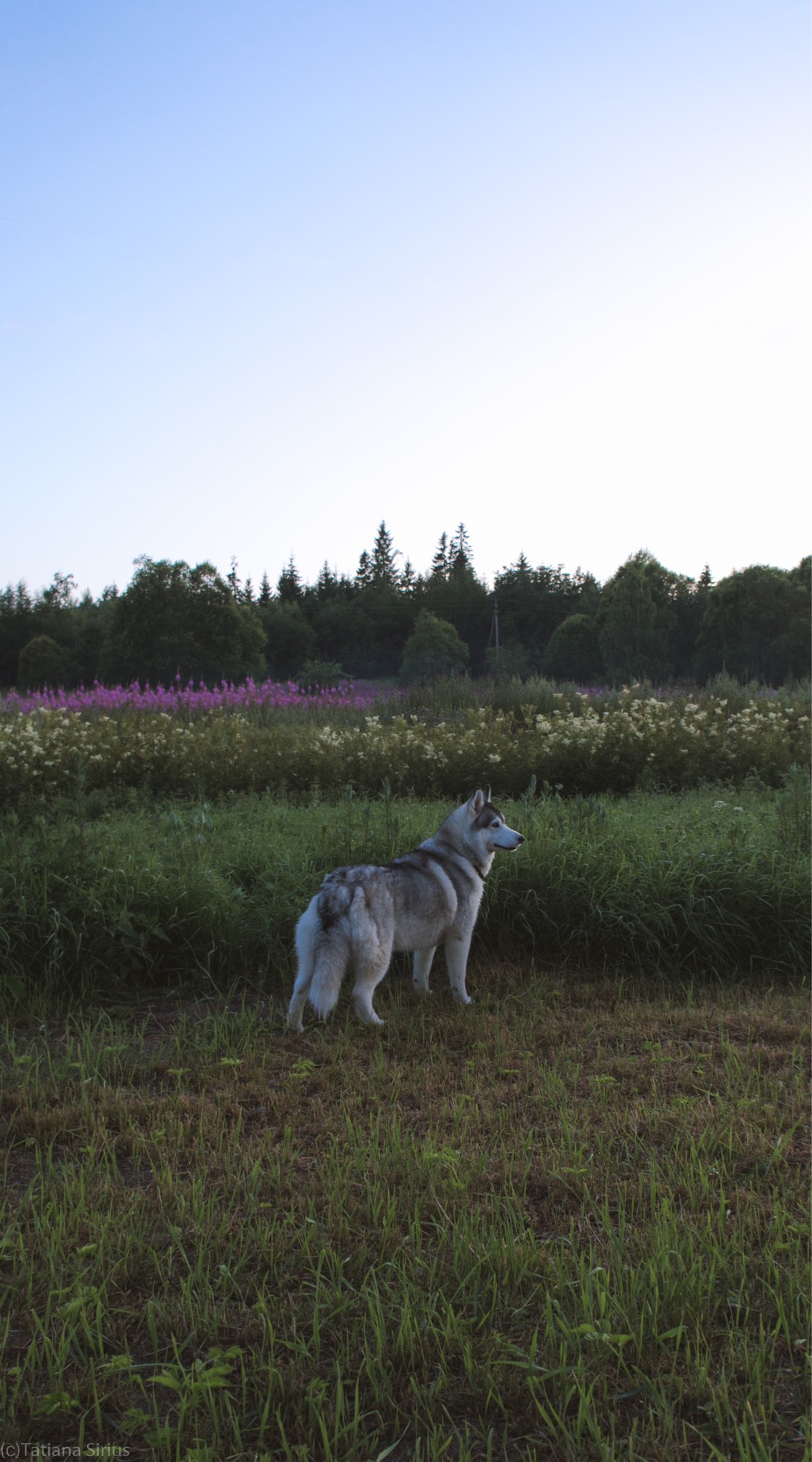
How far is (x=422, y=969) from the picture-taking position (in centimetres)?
522

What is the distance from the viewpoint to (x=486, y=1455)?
2.12 meters

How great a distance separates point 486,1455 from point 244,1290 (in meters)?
0.84

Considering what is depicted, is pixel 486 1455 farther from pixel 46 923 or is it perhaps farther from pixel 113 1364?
pixel 46 923

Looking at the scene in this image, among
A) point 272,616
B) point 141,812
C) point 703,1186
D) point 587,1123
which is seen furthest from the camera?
point 272,616

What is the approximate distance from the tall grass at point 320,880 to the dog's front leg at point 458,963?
0.75m

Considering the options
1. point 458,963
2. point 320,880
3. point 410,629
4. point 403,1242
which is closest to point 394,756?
point 320,880

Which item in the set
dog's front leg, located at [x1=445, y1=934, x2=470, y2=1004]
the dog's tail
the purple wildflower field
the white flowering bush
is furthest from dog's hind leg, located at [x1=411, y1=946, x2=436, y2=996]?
the purple wildflower field

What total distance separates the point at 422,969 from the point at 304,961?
1046 mm

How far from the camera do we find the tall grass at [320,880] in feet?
17.0

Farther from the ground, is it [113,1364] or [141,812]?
[141,812]

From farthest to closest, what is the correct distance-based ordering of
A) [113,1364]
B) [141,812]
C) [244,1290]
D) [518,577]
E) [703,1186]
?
[518,577], [141,812], [703,1186], [244,1290], [113,1364]

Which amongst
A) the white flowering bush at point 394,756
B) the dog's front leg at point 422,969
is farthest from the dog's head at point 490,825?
the white flowering bush at point 394,756

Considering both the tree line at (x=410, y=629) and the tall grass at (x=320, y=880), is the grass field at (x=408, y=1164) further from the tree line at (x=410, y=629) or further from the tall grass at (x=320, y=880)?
the tree line at (x=410, y=629)

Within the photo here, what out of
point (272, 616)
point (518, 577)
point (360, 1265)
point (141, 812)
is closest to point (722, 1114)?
point (360, 1265)
